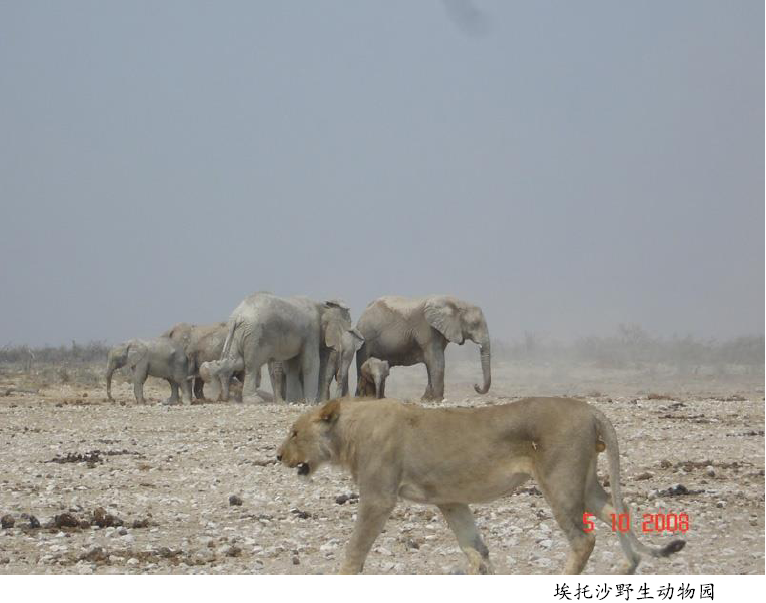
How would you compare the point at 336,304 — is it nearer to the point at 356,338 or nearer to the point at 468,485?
the point at 356,338

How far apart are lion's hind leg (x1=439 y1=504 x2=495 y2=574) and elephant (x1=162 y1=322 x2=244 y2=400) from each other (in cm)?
2624

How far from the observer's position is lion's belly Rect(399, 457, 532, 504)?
9.45 m

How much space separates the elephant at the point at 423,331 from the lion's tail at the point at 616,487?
24.5m

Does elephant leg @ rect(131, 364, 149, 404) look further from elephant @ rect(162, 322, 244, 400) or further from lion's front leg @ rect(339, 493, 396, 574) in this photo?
lion's front leg @ rect(339, 493, 396, 574)

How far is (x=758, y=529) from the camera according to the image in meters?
11.9

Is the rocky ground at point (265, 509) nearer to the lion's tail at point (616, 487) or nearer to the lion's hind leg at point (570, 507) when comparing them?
the lion's tail at point (616, 487)

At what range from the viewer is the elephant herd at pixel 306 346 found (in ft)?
102

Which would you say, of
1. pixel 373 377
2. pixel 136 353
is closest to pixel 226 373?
pixel 136 353

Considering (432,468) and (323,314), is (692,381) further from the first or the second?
(432,468)

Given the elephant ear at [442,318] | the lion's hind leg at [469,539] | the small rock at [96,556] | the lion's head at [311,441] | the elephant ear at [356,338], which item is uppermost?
the lion's head at [311,441]

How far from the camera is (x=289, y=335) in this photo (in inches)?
1235

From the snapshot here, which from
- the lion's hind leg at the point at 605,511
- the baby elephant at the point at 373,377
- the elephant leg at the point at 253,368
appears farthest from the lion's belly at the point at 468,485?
the baby elephant at the point at 373,377

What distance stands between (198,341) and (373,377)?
6.44 metres

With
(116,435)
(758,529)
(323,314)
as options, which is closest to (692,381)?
(323,314)
